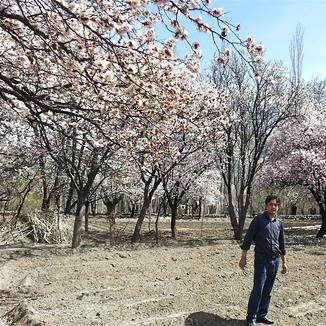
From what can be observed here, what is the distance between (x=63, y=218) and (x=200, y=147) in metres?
5.42

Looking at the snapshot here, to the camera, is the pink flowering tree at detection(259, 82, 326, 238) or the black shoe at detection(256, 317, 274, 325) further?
the pink flowering tree at detection(259, 82, 326, 238)

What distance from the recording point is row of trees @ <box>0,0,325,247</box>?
14.1 ft

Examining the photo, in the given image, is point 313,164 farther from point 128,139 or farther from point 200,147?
point 128,139

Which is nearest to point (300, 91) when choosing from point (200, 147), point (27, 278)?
point (200, 147)

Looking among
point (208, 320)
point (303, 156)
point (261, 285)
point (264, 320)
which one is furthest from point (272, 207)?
point (303, 156)

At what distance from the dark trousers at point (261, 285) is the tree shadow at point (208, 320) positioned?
247mm

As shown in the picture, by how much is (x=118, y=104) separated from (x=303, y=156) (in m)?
15.4

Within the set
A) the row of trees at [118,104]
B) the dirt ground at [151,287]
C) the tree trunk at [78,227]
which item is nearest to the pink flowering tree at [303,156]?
the row of trees at [118,104]

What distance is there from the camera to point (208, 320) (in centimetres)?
554

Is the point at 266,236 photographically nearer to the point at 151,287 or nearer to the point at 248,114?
the point at 151,287

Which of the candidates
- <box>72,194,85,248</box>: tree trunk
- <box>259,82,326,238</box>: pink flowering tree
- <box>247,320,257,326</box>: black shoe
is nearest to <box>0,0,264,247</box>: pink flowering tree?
<box>247,320,257,326</box>: black shoe

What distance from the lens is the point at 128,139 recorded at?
9922mm

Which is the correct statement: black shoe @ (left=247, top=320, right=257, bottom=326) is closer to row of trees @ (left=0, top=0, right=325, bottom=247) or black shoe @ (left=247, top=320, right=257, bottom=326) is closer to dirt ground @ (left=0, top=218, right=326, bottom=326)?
dirt ground @ (left=0, top=218, right=326, bottom=326)

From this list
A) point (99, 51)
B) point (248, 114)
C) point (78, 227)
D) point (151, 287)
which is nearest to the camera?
point (99, 51)
